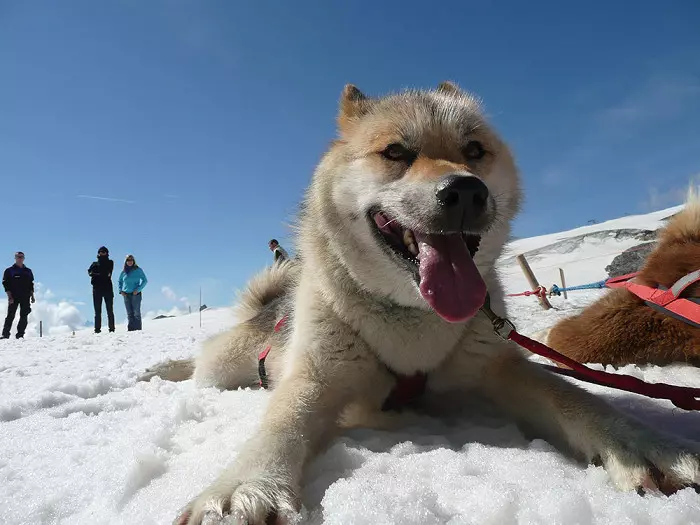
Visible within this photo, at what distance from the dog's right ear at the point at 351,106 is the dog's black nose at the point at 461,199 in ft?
3.33

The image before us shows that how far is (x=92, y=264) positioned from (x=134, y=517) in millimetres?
11302

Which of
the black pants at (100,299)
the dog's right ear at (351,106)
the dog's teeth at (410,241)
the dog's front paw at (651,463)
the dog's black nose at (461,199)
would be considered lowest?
the dog's front paw at (651,463)

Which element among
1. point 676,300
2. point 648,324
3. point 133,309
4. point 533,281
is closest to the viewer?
point 676,300

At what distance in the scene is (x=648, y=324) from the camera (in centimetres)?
250

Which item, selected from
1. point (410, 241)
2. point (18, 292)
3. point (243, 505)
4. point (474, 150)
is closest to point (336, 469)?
point (243, 505)

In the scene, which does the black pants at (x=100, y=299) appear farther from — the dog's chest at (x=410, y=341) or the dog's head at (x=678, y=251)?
the dog's head at (x=678, y=251)

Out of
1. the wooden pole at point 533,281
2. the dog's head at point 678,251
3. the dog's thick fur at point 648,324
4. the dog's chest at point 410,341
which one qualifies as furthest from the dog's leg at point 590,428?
the wooden pole at point 533,281

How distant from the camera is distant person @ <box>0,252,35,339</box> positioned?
10.8 m

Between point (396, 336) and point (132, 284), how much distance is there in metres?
10.5

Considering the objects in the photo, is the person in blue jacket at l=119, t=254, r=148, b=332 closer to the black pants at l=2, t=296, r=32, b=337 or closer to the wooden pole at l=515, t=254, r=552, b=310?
the black pants at l=2, t=296, r=32, b=337

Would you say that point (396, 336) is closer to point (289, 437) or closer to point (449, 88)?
point (289, 437)

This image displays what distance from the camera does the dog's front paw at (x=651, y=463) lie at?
1172 mm

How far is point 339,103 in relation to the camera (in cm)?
263

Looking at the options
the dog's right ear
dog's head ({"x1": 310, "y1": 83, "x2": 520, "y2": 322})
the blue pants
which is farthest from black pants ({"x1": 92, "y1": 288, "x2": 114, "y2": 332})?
dog's head ({"x1": 310, "y1": 83, "x2": 520, "y2": 322})
